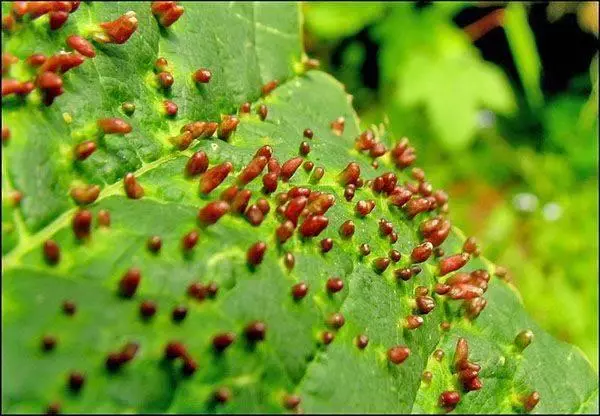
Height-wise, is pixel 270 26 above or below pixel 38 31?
below

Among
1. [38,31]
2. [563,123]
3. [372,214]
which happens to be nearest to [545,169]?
[563,123]

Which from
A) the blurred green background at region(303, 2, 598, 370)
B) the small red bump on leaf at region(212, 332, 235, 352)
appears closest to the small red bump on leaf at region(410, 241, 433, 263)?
the small red bump on leaf at region(212, 332, 235, 352)

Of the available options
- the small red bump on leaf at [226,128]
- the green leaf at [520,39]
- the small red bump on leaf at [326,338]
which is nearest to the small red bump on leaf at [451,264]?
the small red bump on leaf at [326,338]

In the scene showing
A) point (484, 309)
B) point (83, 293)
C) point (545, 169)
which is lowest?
point (545, 169)

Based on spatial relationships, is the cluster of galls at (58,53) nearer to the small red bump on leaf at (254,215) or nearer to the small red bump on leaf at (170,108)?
the small red bump on leaf at (170,108)

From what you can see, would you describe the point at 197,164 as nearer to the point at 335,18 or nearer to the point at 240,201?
the point at 240,201

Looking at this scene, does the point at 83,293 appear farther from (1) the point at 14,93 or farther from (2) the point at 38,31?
(2) the point at 38,31

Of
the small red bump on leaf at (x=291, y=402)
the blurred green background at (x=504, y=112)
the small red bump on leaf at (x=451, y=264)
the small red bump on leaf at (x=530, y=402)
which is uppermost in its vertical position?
the small red bump on leaf at (x=291, y=402)
